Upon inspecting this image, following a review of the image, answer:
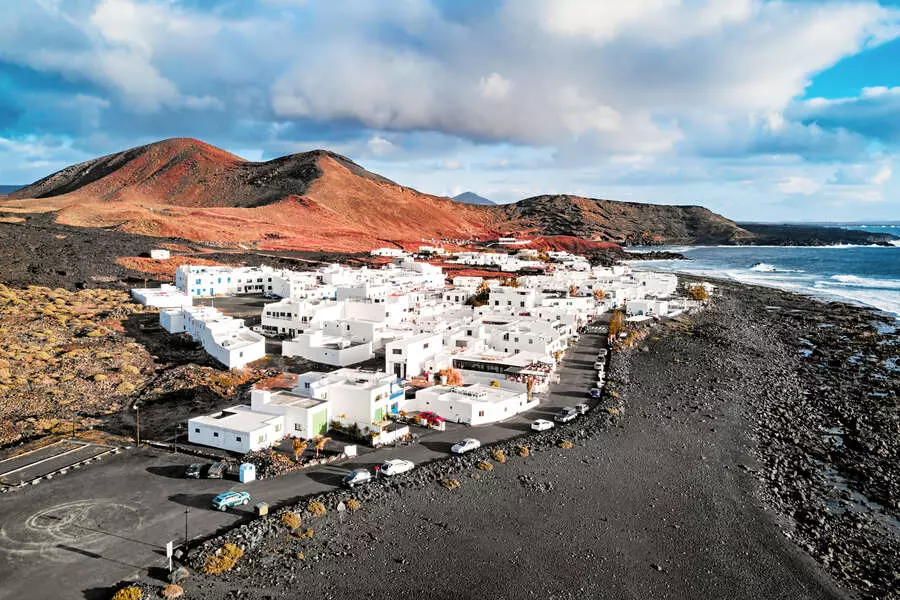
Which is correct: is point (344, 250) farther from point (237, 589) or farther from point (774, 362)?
point (237, 589)

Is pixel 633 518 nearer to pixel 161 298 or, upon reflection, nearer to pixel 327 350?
pixel 327 350

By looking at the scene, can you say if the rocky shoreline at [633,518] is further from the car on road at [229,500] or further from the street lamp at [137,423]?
the street lamp at [137,423]

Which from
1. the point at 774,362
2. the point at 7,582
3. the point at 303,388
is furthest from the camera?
the point at 774,362

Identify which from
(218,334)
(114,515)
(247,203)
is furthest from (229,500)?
(247,203)

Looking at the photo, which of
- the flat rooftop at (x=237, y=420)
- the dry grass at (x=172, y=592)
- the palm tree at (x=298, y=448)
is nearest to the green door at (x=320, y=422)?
the palm tree at (x=298, y=448)

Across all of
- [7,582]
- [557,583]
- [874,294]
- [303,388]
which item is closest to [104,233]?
[303,388]

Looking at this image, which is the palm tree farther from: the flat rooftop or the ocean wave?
the ocean wave

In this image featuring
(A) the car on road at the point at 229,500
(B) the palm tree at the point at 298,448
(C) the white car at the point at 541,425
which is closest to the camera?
(A) the car on road at the point at 229,500
